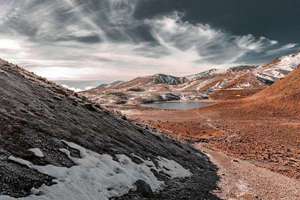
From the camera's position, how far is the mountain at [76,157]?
84.4ft

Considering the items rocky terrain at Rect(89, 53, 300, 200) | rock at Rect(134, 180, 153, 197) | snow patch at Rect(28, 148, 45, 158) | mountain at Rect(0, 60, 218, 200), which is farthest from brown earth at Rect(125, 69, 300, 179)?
snow patch at Rect(28, 148, 45, 158)

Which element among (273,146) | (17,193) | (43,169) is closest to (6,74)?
(43,169)

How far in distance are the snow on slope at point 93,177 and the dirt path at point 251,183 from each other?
644cm

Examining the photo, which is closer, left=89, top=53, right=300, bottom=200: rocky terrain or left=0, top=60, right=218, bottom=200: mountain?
left=0, top=60, right=218, bottom=200: mountain

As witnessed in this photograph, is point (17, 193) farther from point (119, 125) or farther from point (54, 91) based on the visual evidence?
point (54, 91)

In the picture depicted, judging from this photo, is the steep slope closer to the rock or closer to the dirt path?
the dirt path

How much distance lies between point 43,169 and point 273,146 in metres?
63.8

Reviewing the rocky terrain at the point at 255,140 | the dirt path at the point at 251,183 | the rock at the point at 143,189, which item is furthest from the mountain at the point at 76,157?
the rocky terrain at the point at 255,140

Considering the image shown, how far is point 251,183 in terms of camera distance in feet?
147

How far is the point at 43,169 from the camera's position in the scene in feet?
89.2

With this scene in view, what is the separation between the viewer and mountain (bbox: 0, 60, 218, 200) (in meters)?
25.7

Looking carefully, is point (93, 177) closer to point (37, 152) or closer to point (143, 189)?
point (143, 189)

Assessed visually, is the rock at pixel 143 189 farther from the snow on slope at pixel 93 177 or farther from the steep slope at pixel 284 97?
the steep slope at pixel 284 97

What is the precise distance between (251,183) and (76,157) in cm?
2160
